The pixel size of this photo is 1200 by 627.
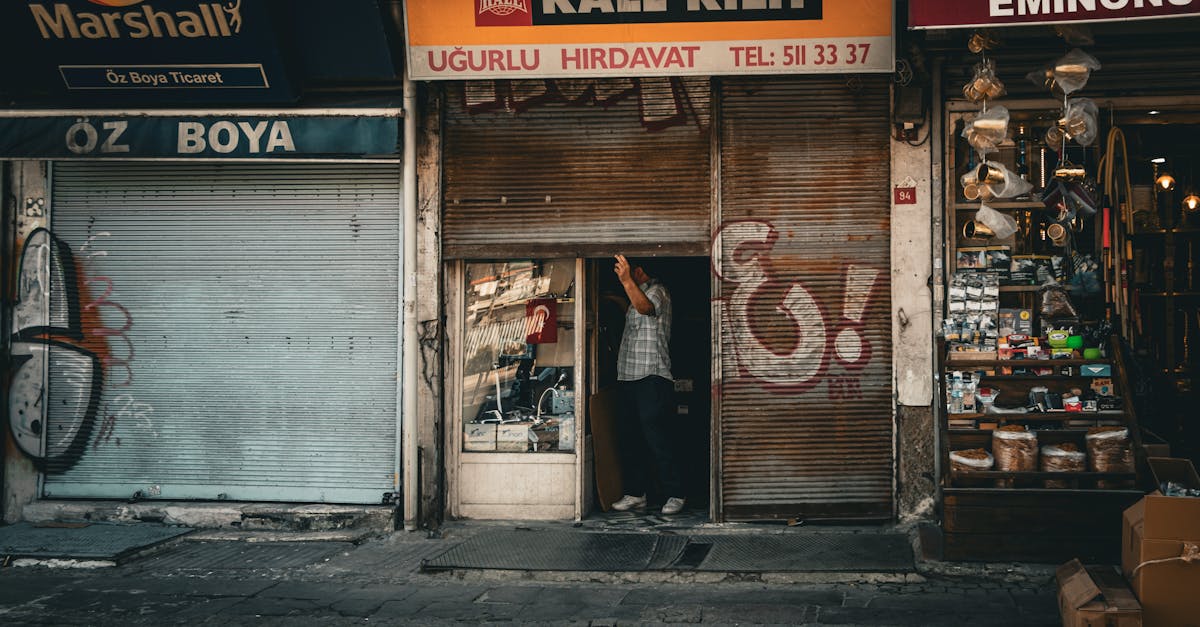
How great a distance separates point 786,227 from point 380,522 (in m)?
4.03

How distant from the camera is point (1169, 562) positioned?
5020 mm

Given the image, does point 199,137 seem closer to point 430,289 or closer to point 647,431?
point 430,289

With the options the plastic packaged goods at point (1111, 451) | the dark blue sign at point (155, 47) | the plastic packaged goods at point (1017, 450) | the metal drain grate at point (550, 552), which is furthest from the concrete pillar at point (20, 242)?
the plastic packaged goods at point (1111, 451)

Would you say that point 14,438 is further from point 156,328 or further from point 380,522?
point 380,522

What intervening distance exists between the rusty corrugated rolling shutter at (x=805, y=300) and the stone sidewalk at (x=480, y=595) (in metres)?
1.32

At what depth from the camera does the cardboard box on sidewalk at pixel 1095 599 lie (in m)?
4.86

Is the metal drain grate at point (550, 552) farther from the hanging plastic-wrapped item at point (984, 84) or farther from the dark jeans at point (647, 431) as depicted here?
the hanging plastic-wrapped item at point (984, 84)

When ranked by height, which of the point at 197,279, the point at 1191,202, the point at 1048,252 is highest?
the point at 1191,202

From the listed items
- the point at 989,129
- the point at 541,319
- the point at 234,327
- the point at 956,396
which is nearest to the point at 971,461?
the point at 956,396

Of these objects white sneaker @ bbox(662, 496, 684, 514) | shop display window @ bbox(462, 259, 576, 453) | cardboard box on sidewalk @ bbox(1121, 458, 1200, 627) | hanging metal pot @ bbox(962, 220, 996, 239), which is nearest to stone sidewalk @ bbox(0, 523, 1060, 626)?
cardboard box on sidewalk @ bbox(1121, 458, 1200, 627)

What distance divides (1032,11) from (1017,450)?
9.56 feet

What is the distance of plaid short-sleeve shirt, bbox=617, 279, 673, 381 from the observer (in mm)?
8398

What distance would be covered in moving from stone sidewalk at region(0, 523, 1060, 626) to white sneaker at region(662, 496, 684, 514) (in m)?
1.62

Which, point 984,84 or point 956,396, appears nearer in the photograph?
point 984,84
